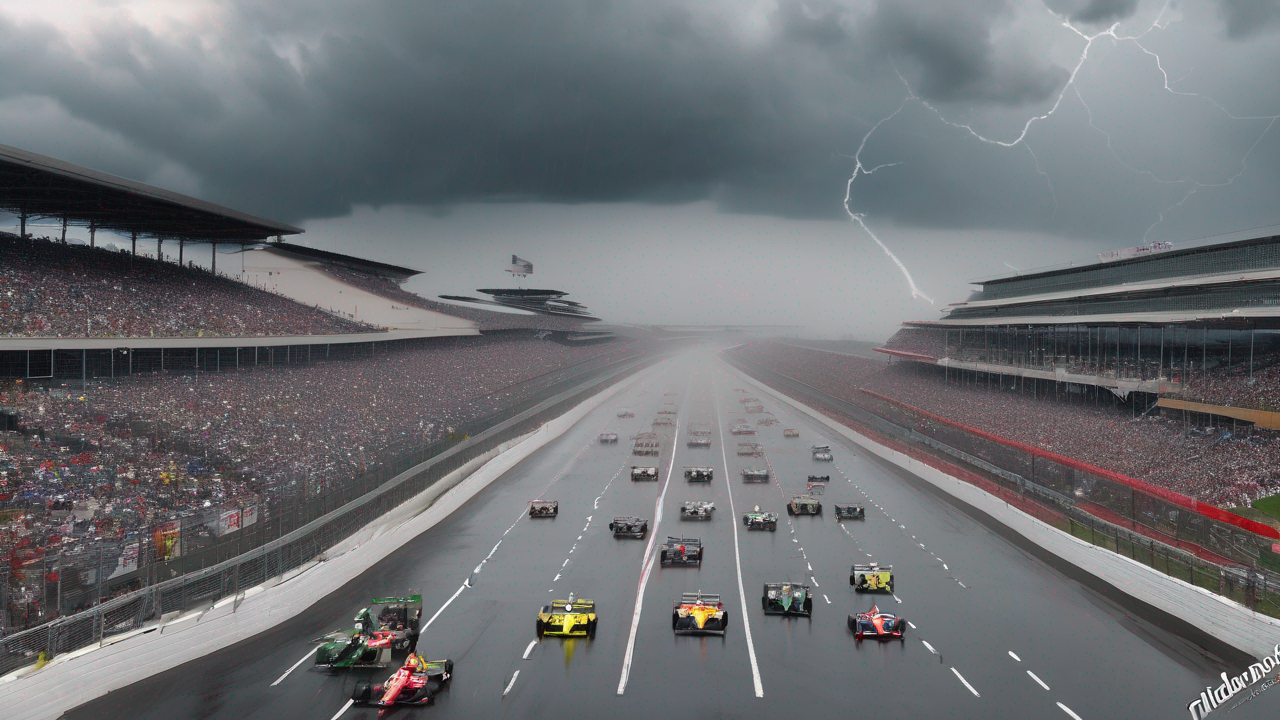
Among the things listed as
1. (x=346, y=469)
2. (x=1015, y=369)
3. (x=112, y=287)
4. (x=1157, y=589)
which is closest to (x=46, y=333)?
(x=112, y=287)

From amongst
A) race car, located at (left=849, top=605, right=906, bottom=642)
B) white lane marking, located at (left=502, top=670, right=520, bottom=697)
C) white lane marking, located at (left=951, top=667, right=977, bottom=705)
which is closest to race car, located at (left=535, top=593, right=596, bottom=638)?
white lane marking, located at (left=502, top=670, right=520, bottom=697)

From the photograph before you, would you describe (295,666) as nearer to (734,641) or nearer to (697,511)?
(734,641)

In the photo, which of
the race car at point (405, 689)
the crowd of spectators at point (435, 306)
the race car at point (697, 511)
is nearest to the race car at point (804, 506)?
the race car at point (697, 511)

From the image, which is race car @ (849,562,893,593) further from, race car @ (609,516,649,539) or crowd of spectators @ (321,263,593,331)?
crowd of spectators @ (321,263,593,331)

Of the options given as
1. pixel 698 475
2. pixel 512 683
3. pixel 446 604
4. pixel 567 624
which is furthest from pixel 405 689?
pixel 698 475

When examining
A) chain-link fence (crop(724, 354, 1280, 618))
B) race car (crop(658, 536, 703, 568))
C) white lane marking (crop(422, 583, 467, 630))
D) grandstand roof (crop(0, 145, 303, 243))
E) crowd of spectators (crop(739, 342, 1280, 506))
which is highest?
grandstand roof (crop(0, 145, 303, 243))

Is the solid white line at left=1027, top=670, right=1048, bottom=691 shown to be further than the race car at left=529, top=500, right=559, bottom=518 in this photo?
No

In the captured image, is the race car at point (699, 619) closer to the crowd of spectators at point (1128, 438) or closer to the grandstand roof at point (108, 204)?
the crowd of spectators at point (1128, 438)
